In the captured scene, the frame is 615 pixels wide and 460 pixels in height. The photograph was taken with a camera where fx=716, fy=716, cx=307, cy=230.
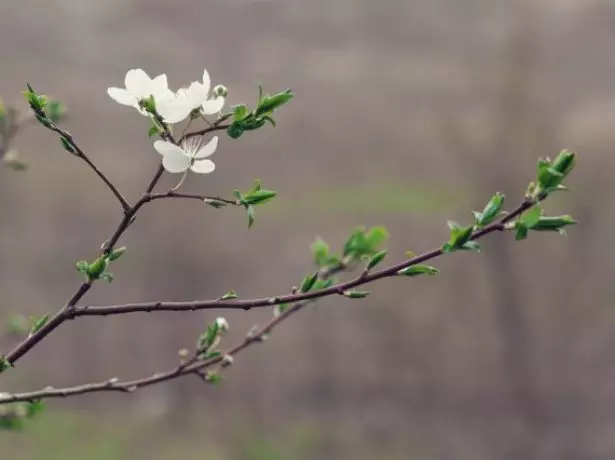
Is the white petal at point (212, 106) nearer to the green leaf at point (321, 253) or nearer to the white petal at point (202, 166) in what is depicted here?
the white petal at point (202, 166)

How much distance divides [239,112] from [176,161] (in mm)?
44

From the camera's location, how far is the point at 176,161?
0.37m

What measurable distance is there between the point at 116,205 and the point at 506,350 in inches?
74.4

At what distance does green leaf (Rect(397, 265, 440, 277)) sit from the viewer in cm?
40

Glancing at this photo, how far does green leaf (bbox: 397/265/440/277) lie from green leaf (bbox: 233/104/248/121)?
0.12 metres


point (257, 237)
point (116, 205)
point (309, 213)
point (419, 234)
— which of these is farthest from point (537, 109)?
point (116, 205)

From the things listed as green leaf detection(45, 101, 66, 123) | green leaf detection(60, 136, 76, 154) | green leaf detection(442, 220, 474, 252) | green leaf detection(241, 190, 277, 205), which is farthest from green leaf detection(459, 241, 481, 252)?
green leaf detection(45, 101, 66, 123)

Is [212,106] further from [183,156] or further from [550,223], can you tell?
[550,223]

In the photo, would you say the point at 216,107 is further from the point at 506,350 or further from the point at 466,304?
→ the point at 466,304

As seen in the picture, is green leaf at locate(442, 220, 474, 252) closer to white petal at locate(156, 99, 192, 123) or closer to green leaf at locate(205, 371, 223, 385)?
white petal at locate(156, 99, 192, 123)

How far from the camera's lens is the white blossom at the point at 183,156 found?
368 mm

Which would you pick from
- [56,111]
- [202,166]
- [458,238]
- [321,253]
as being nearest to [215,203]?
[202,166]

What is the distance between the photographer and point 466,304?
2.94m

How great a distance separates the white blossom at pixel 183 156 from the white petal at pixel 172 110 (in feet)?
0.04
